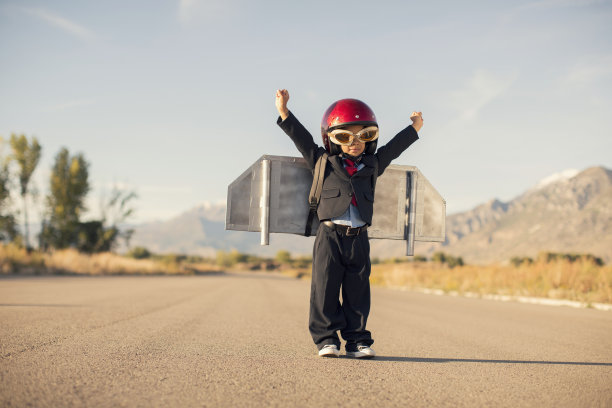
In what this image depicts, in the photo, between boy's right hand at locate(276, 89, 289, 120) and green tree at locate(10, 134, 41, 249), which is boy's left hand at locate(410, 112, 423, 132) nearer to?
boy's right hand at locate(276, 89, 289, 120)

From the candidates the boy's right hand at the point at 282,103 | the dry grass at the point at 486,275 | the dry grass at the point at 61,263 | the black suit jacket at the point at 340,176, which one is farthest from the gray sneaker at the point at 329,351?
the dry grass at the point at 61,263

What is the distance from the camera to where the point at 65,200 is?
37.1 metres

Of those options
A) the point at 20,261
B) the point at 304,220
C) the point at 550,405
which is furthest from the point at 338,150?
the point at 20,261

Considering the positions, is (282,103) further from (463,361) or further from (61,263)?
(61,263)

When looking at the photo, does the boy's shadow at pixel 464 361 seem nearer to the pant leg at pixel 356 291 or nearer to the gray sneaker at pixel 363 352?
the gray sneaker at pixel 363 352

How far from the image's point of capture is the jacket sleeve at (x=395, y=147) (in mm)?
4512

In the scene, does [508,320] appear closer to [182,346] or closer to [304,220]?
[304,220]

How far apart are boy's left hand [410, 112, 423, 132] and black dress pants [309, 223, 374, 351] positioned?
1390 mm

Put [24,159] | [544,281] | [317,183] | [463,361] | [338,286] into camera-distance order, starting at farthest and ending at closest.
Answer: [24,159]
[544,281]
[317,183]
[338,286]
[463,361]

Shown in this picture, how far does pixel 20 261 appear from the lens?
72.1 feet

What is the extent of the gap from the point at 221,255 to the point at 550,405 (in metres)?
144

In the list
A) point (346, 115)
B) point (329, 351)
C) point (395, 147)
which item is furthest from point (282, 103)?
point (329, 351)

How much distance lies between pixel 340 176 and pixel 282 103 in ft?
2.83

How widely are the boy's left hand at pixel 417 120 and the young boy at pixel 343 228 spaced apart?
2.42 ft
